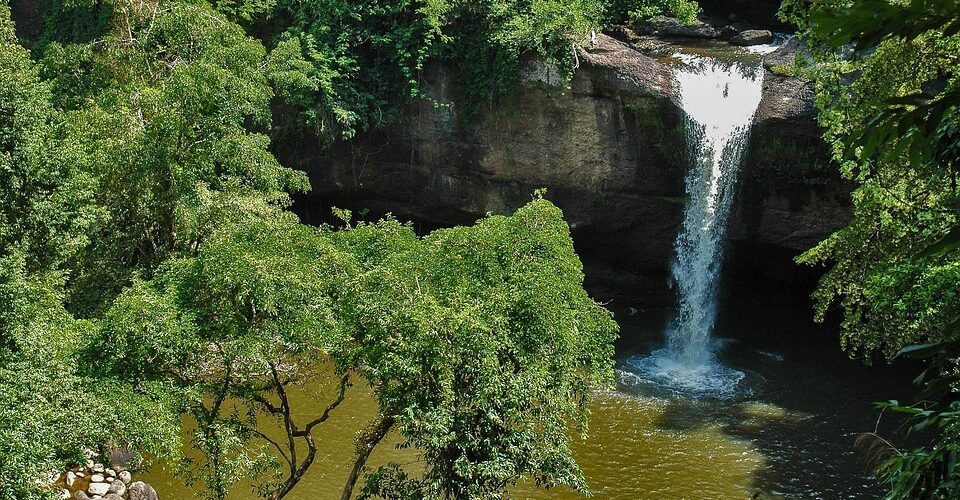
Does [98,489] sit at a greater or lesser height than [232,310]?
lesser

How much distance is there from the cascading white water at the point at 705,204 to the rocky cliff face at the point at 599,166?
0.27 meters

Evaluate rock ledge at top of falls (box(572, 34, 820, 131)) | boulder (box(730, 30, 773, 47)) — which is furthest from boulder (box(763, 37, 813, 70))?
boulder (box(730, 30, 773, 47))

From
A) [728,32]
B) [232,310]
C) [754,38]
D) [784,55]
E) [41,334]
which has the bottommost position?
[41,334]

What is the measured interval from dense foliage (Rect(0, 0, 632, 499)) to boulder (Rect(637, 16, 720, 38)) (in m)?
9.12

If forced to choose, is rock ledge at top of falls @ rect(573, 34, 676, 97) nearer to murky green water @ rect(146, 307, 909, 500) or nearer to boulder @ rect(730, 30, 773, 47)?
boulder @ rect(730, 30, 773, 47)

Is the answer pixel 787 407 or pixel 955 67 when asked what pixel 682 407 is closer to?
pixel 787 407

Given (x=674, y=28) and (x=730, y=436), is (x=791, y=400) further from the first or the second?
(x=674, y=28)

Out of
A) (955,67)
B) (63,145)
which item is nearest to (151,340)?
(63,145)

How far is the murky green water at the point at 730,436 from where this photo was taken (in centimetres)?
1159

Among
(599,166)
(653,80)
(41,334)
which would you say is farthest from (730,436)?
(41,334)

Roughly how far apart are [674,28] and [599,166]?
3.56 m

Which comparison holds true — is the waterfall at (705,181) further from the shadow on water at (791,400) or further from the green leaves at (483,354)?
the green leaves at (483,354)

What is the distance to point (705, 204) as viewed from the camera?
54.7 ft

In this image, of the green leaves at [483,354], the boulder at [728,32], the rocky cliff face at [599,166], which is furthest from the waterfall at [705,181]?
the green leaves at [483,354]
